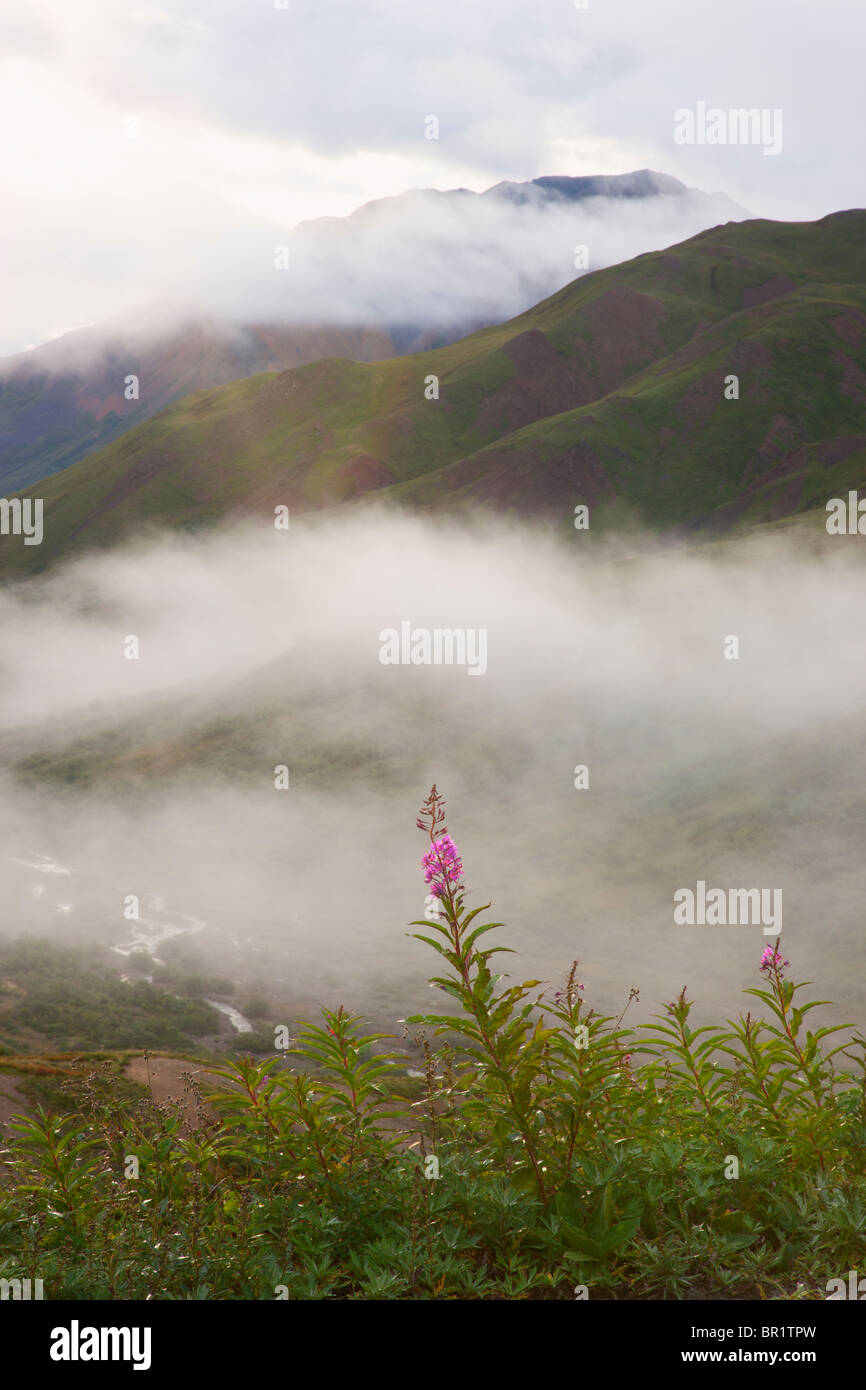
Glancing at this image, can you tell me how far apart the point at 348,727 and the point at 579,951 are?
6714cm

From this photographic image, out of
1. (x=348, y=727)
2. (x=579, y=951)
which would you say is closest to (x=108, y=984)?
(x=579, y=951)

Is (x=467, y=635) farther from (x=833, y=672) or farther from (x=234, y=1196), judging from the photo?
(x=234, y=1196)

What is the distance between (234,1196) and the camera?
6.58 meters

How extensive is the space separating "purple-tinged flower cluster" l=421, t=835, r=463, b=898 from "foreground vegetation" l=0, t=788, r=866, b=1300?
0.02 m

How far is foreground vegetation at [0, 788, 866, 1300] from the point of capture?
5695mm

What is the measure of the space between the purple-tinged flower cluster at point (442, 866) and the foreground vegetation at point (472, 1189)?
0.05ft

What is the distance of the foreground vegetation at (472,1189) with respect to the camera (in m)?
5.70

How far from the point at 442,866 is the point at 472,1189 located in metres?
2.12

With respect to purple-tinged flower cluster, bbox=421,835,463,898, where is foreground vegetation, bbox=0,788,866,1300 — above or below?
below

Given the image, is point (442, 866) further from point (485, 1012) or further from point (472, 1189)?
point (472, 1189)

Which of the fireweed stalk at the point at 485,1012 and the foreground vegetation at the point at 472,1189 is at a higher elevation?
the fireweed stalk at the point at 485,1012

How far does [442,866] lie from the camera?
6.12 meters

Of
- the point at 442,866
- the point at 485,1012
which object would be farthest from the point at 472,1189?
the point at 442,866

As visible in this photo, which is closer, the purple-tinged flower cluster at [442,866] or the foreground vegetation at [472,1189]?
the foreground vegetation at [472,1189]
